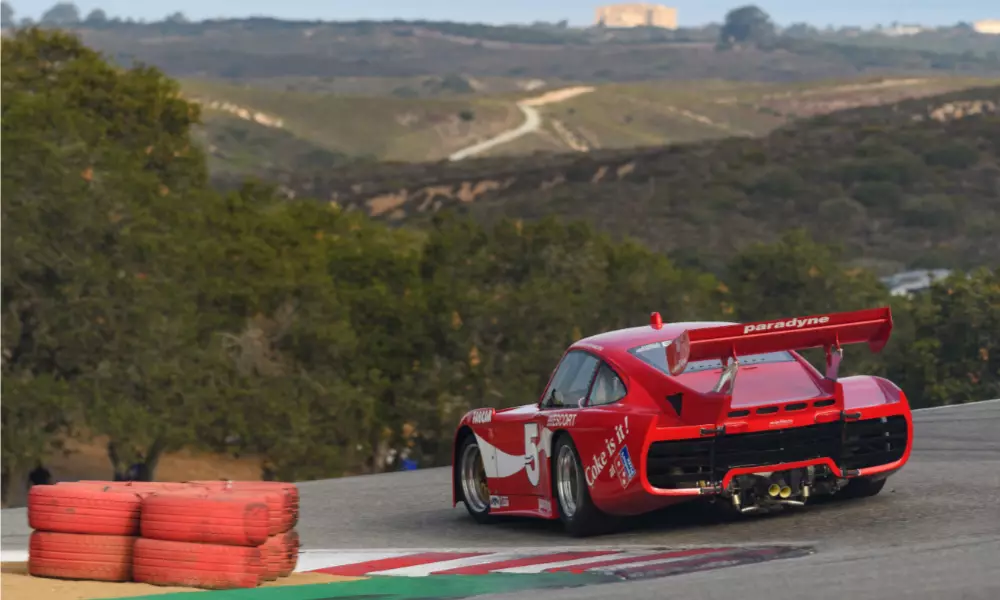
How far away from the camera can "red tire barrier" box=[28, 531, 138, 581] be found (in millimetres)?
9062

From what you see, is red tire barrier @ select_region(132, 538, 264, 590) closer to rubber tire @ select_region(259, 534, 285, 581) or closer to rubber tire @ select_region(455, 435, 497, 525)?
rubber tire @ select_region(259, 534, 285, 581)

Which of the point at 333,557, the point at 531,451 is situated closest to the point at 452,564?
the point at 333,557

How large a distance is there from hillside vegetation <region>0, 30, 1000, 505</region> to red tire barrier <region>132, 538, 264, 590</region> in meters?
28.5

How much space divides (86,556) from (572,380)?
3.47 m

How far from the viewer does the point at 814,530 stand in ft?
32.2

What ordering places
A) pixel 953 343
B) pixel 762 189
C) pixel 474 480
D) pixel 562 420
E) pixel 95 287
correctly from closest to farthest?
pixel 562 420 < pixel 474 480 < pixel 95 287 < pixel 953 343 < pixel 762 189

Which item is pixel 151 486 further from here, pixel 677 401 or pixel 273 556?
pixel 677 401

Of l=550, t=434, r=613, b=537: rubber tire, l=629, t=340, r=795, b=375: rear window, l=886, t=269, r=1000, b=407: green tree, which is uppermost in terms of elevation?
l=629, t=340, r=795, b=375: rear window

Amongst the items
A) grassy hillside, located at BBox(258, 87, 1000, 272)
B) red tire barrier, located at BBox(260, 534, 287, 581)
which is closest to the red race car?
red tire barrier, located at BBox(260, 534, 287, 581)

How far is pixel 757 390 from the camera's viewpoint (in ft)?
33.3

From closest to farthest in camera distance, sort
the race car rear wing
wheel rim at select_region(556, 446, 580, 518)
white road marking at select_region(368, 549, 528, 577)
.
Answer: white road marking at select_region(368, 549, 528, 577), the race car rear wing, wheel rim at select_region(556, 446, 580, 518)

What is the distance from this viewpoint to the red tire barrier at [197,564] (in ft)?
28.1

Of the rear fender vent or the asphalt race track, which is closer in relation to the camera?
the asphalt race track

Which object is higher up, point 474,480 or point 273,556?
point 273,556
